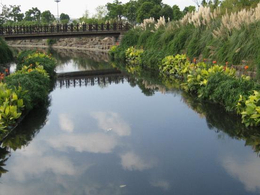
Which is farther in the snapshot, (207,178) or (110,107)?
(110,107)

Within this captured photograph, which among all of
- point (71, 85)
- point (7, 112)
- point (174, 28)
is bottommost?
point (71, 85)

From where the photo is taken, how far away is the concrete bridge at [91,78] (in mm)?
16159

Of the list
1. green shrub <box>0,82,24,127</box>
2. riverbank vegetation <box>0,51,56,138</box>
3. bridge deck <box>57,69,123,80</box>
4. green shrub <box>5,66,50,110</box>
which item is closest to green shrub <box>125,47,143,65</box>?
bridge deck <box>57,69,123,80</box>

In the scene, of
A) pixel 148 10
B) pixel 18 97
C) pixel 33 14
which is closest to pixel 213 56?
pixel 18 97

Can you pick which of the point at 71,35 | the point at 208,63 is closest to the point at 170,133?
the point at 208,63

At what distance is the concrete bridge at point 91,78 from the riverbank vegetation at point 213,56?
5.70 feet

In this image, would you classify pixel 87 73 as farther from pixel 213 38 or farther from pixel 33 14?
pixel 33 14

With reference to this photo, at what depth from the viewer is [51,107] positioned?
10938 mm

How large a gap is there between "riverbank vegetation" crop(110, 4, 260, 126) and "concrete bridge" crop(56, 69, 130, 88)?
174 centimetres

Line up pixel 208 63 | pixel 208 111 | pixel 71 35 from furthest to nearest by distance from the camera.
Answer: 1. pixel 71 35
2. pixel 208 63
3. pixel 208 111

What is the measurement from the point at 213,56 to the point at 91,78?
6.57 meters

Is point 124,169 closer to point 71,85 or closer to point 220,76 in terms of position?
point 220,76

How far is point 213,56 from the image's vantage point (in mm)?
13531

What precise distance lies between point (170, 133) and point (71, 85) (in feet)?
27.3
